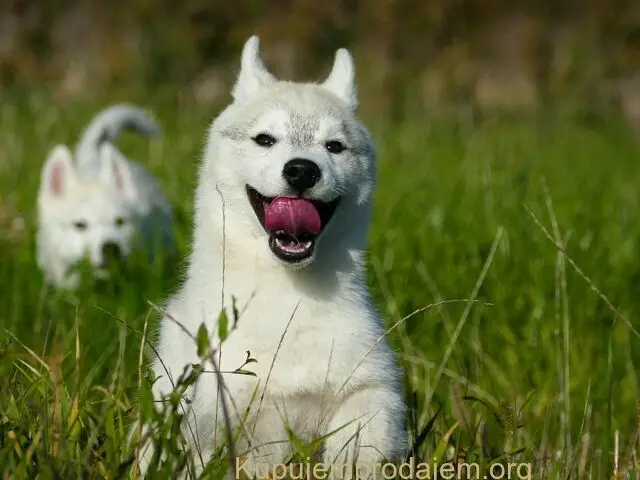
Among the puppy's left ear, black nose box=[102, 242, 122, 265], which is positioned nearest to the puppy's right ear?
the puppy's left ear

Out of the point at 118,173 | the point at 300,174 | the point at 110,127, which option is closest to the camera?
the point at 300,174

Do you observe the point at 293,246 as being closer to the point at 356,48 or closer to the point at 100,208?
the point at 100,208

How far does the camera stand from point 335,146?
11.1 ft

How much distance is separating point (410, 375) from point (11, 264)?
2479mm

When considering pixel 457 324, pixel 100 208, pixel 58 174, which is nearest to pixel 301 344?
pixel 457 324

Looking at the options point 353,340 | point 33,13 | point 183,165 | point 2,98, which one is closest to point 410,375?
point 353,340

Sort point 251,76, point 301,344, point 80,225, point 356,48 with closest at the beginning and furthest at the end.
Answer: point 301,344, point 251,76, point 80,225, point 356,48

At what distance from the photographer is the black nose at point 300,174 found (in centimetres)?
308

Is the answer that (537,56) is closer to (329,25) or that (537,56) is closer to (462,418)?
(329,25)

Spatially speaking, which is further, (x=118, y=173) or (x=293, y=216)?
(x=118, y=173)

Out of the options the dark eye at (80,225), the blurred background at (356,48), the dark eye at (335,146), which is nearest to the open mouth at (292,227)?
the dark eye at (335,146)

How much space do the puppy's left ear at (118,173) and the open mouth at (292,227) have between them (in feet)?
12.8

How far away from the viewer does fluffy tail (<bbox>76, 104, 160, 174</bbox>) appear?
7230 millimetres

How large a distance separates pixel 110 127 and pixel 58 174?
0.56 meters
